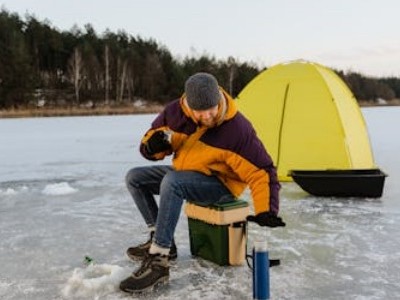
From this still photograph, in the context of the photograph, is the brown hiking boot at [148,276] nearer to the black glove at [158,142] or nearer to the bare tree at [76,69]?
the black glove at [158,142]

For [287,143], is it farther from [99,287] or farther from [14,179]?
[99,287]

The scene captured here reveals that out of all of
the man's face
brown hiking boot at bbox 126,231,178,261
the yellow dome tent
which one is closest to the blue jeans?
brown hiking boot at bbox 126,231,178,261

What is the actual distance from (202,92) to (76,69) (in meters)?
37.2

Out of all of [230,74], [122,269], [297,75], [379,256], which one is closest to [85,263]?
[122,269]

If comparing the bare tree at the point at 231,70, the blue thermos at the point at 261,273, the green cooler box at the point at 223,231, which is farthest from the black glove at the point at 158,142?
the bare tree at the point at 231,70

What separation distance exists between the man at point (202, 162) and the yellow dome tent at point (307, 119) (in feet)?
10.1

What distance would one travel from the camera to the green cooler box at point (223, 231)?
287cm

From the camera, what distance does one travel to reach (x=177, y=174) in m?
2.77

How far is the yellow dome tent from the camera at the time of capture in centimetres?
573

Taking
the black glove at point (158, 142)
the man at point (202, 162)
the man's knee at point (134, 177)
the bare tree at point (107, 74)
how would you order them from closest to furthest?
the man at point (202, 162)
the black glove at point (158, 142)
the man's knee at point (134, 177)
the bare tree at point (107, 74)

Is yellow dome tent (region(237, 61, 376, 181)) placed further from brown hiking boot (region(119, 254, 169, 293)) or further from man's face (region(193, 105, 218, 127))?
brown hiking boot (region(119, 254, 169, 293))

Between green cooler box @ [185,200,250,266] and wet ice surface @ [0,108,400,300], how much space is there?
0.07 m

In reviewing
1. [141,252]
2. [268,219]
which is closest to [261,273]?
[268,219]

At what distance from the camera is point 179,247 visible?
3.37 meters
